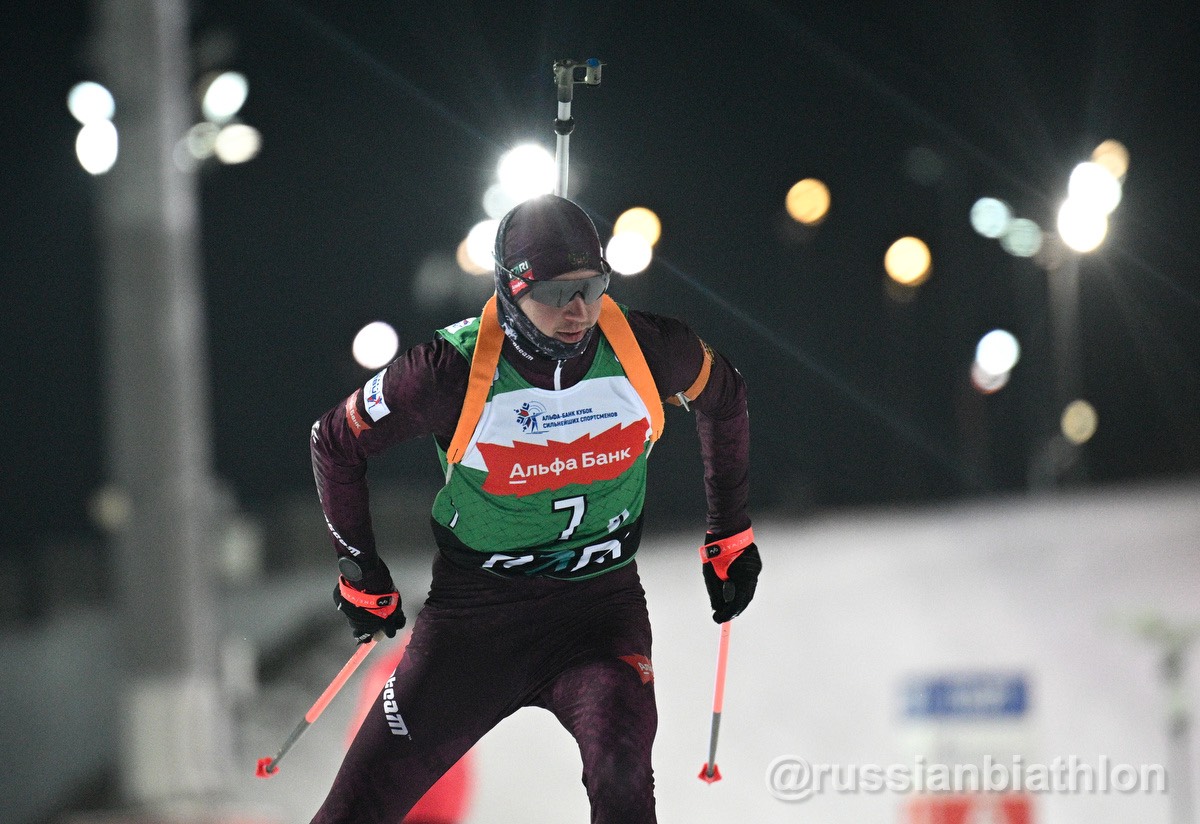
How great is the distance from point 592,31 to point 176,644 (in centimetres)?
393

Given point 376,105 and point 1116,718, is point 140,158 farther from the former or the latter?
point 1116,718

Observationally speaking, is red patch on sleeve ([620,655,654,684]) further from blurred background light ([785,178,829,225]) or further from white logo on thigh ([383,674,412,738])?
blurred background light ([785,178,829,225])

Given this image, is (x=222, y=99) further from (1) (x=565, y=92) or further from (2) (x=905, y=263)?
(2) (x=905, y=263)

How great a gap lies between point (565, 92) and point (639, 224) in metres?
3.10

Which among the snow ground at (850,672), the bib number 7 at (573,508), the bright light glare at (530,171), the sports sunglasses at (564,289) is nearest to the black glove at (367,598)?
the bib number 7 at (573,508)

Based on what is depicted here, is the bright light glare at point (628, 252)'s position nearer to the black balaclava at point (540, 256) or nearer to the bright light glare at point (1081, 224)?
the black balaclava at point (540, 256)

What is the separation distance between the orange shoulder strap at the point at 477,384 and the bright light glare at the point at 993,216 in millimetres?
12070

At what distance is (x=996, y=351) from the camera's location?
750 inches

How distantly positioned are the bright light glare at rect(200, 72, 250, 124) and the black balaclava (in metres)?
5.02

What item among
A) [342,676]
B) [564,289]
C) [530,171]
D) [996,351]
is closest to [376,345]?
[530,171]

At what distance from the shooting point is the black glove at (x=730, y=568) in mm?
4516

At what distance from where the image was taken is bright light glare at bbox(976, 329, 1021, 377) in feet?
61.5

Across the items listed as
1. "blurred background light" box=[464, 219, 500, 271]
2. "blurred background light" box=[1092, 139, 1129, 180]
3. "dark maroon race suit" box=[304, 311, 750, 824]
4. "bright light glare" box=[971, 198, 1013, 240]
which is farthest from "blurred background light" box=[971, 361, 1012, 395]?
"dark maroon race suit" box=[304, 311, 750, 824]

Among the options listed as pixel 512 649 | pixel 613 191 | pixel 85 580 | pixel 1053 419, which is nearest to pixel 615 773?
pixel 512 649
